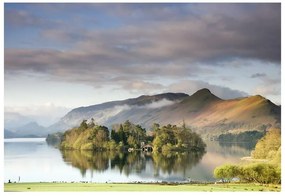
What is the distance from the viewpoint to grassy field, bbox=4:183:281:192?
462 inches

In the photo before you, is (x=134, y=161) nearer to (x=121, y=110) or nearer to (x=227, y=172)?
(x=121, y=110)

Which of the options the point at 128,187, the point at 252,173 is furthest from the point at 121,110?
the point at 252,173

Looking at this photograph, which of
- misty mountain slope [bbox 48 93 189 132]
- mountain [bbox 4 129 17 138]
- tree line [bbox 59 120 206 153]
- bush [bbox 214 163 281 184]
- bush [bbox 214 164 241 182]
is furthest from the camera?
tree line [bbox 59 120 206 153]

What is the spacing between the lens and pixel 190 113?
A: 12.4m

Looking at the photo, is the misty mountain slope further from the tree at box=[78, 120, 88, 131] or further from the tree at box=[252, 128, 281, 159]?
the tree at box=[252, 128, 281, 159]

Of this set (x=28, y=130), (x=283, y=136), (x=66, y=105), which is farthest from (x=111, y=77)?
(x=283, y=136)

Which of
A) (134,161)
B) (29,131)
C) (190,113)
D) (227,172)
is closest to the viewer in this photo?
(227,172)

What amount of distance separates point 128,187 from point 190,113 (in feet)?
6.15

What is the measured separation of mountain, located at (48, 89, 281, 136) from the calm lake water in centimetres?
42

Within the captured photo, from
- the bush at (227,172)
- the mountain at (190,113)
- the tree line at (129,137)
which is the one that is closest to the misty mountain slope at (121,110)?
the mountain at (190,113)

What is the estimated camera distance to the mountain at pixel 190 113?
1231 cm

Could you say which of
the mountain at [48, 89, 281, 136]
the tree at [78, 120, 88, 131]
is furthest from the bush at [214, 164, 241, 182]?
the tree at [78, 120, 88, 131]

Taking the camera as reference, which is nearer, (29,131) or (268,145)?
Answer: (268,145)

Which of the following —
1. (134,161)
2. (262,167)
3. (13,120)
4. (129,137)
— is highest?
(13,120)
